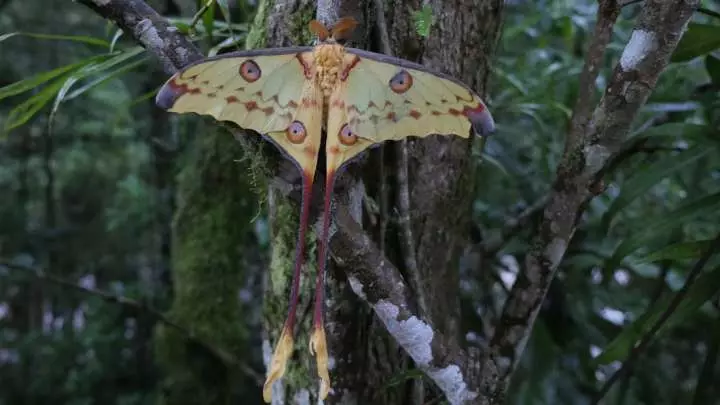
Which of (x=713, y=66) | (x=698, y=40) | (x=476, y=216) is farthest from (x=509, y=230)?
(x=698, y=40)

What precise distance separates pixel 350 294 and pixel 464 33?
41 cm

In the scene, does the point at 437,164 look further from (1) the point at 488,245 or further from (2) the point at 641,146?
(1) the point at 488,245

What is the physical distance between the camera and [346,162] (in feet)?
2.53

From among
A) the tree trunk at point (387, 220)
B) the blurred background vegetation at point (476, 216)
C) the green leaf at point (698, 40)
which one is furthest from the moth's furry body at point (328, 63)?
the green leaf at point (698, 40)

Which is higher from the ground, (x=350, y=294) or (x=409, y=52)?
(x=409, y=52)

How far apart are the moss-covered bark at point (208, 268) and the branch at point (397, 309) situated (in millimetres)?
925

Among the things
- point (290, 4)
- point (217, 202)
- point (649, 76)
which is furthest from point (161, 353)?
point (649, 76)

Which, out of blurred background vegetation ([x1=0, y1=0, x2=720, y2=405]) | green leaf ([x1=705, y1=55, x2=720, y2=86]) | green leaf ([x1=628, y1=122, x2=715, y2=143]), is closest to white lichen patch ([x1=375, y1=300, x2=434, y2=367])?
→ blurred background vegetation ([x1=0, y1=0, x2=720, y2=405])

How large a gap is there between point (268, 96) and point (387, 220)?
267 millimetres

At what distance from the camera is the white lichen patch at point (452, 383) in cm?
88

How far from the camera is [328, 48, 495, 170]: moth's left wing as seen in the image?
75cm

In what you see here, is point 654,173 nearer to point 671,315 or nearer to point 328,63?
point 671,315

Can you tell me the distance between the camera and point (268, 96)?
779mm

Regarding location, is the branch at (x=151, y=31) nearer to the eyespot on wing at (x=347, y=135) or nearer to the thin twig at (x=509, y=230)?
the eyespot on wing at (x=347, y=135)
